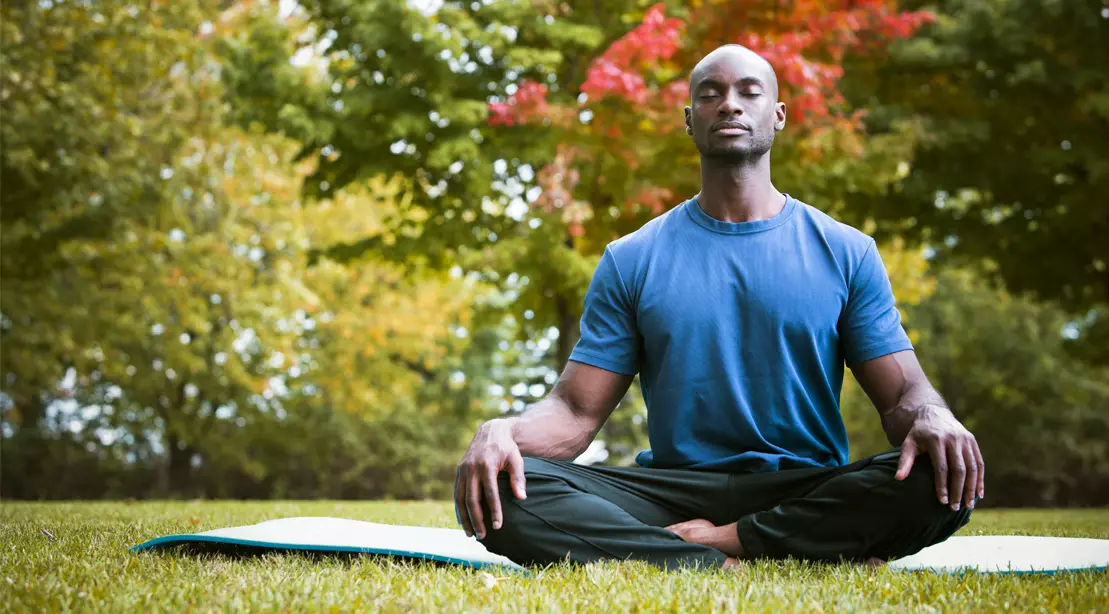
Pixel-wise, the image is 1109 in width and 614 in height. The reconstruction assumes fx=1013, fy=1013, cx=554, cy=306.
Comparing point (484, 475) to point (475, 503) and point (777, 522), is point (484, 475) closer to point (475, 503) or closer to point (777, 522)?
point (475, 503)

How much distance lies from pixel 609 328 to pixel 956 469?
4.20 feet

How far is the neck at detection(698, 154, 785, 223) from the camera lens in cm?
370

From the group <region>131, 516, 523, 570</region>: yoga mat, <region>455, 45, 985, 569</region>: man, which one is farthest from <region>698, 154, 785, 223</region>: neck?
<region>131, 516, 523, 570</region>: yoga mat

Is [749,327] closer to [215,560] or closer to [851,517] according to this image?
[851,517]

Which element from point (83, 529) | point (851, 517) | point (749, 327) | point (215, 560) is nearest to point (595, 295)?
point (749, 327)

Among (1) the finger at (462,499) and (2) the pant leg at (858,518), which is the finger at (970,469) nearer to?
(2) the pant leg at (858,518)

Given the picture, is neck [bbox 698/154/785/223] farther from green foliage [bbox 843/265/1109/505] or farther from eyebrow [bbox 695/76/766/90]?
green foliage [bbox 843/265/1109/505]

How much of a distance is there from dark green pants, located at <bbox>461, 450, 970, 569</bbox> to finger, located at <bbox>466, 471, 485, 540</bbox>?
5 centimetres

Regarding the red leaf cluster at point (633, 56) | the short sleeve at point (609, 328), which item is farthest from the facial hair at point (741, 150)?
the red leaf cluster at point (633, 56)

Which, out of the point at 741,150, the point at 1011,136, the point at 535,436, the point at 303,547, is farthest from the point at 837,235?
the point at 1011,136

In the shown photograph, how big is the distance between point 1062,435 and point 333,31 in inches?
642

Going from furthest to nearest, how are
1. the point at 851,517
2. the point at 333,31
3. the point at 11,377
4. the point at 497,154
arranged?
the point at 11,377
the point at 333,31
the point at 497,154
the point at 851,517

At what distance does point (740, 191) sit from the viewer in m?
3.71

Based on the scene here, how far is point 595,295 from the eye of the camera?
3.72 meters
